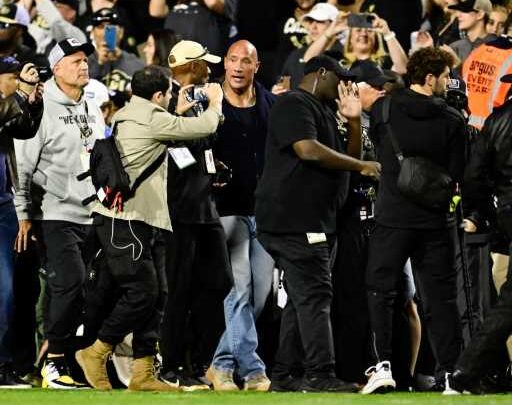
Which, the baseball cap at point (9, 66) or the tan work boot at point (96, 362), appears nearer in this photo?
the tan work boot at point (96, 362)

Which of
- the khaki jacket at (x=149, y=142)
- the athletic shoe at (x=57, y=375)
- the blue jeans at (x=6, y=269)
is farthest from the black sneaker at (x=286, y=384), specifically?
the blue jeans at (x=6, y=269)

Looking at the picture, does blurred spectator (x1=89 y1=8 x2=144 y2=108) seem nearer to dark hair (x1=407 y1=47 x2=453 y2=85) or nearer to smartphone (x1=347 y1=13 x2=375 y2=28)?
smartphone (x1=347 y1=13 x2=375 y2=28)

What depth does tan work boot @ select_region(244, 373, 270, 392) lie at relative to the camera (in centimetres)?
1097

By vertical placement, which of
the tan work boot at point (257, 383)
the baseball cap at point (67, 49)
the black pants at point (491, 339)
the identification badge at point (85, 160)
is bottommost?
the tan work boot at point (257, 383)

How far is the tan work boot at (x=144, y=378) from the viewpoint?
33.6 ft

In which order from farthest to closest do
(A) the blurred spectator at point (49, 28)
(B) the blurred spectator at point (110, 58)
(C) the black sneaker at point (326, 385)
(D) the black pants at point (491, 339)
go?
1. (A) the blurred spectator at point (49, 28)
2. (B) the blurred spectator at point (110, 58)
3. (C) the black sneaker at point (326, 385)
4. (D) the black pants at point (491, 339)

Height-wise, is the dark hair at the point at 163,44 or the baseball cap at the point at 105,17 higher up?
the baseball cap at the point at 105,17

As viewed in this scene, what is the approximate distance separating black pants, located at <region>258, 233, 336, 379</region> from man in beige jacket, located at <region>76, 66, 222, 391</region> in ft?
2.63

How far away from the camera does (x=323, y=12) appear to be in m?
14.5

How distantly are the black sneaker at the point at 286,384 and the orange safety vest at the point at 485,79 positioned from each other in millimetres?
2765

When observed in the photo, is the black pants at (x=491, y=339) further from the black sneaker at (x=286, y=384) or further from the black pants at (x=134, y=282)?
the black pants at (x=134, y=282)

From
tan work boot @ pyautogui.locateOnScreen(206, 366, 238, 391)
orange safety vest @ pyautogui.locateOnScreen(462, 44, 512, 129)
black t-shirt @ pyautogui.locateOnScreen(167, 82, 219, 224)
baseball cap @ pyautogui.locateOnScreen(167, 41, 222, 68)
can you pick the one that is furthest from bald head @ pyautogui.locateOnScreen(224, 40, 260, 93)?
tan work boot @ pyautogui.locateOnScreen(206, 366, 238, 391)

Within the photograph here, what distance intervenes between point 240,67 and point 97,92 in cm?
180

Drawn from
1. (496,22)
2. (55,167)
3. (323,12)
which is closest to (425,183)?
(55,167)
